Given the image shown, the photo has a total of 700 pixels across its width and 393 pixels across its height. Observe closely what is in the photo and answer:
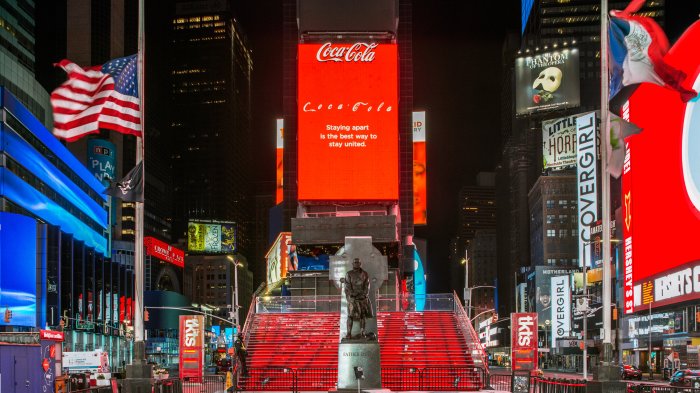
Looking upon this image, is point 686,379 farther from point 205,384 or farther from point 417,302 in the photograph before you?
point 205,384

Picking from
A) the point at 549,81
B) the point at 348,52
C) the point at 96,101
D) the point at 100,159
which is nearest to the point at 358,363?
the point at 96,101

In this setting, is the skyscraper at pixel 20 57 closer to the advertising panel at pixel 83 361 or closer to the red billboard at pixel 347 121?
the red billboard at pixel 347 121

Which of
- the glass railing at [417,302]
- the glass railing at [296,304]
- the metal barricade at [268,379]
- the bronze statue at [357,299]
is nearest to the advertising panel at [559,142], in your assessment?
the glass railing at [417,302]

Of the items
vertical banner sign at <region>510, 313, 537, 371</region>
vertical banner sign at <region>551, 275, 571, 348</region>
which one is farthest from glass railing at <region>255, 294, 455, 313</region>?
vertical banner sign at <region>551, 275, 571, 348</region>

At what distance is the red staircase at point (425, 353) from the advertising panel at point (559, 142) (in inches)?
4049

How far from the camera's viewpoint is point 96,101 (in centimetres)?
2406

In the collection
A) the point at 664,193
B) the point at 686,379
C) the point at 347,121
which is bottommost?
the point at 686,379

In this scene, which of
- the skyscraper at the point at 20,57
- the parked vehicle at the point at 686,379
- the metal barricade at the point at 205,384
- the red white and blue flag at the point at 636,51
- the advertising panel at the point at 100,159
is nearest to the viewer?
the red white and blue flag at the point at 636,51

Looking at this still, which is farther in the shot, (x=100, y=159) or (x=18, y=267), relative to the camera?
(x=100, y=159)

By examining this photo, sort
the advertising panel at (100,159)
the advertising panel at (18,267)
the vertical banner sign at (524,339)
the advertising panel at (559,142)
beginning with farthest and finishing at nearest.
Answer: the advertising panel at (100,159) → the advertising panel at (559,142) → the advertising panel at (18,267) → the vertical banner sign at (524,339)

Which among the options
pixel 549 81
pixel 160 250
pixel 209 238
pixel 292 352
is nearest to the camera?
pixel 292 352

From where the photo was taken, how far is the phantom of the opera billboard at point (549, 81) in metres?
138

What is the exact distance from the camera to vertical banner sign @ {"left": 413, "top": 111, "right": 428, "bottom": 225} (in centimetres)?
10156

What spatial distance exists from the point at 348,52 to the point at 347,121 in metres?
5.03
